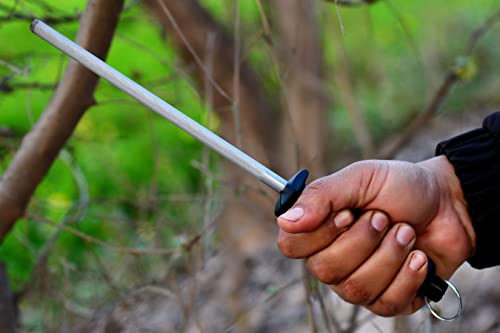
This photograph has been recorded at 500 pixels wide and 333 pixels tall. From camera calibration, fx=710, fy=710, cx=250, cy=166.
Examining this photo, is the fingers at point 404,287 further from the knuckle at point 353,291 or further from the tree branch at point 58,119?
the tree branch at point 58,119

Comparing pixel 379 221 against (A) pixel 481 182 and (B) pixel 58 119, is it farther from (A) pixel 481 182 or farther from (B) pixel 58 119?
(B) pixel 58 119

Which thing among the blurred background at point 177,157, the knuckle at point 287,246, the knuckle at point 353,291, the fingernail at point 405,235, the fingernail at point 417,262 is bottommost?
the blurred background at point 177,157

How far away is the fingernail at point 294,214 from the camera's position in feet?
4.67

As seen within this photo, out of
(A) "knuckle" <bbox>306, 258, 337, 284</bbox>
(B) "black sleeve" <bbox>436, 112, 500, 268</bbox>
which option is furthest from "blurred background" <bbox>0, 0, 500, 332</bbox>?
(A) "knuckle" <bbox>306, 258, 337, 284</bbox>

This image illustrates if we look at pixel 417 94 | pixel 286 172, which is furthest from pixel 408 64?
pixel 286 172

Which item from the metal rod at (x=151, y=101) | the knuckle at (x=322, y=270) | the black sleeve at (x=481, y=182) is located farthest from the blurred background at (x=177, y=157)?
the metal rod at (x=151, y=101)

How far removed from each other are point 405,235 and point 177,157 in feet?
9.14

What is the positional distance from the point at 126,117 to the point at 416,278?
2813 mm

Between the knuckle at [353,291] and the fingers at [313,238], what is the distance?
123mm

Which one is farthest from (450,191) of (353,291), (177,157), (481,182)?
(177,157)

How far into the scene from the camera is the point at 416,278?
1577 mm

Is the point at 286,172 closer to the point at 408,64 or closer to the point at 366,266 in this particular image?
the point at 366,266

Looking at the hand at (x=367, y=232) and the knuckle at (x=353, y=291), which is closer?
the hand at (x=367, y=232)

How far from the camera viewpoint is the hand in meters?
1.51
